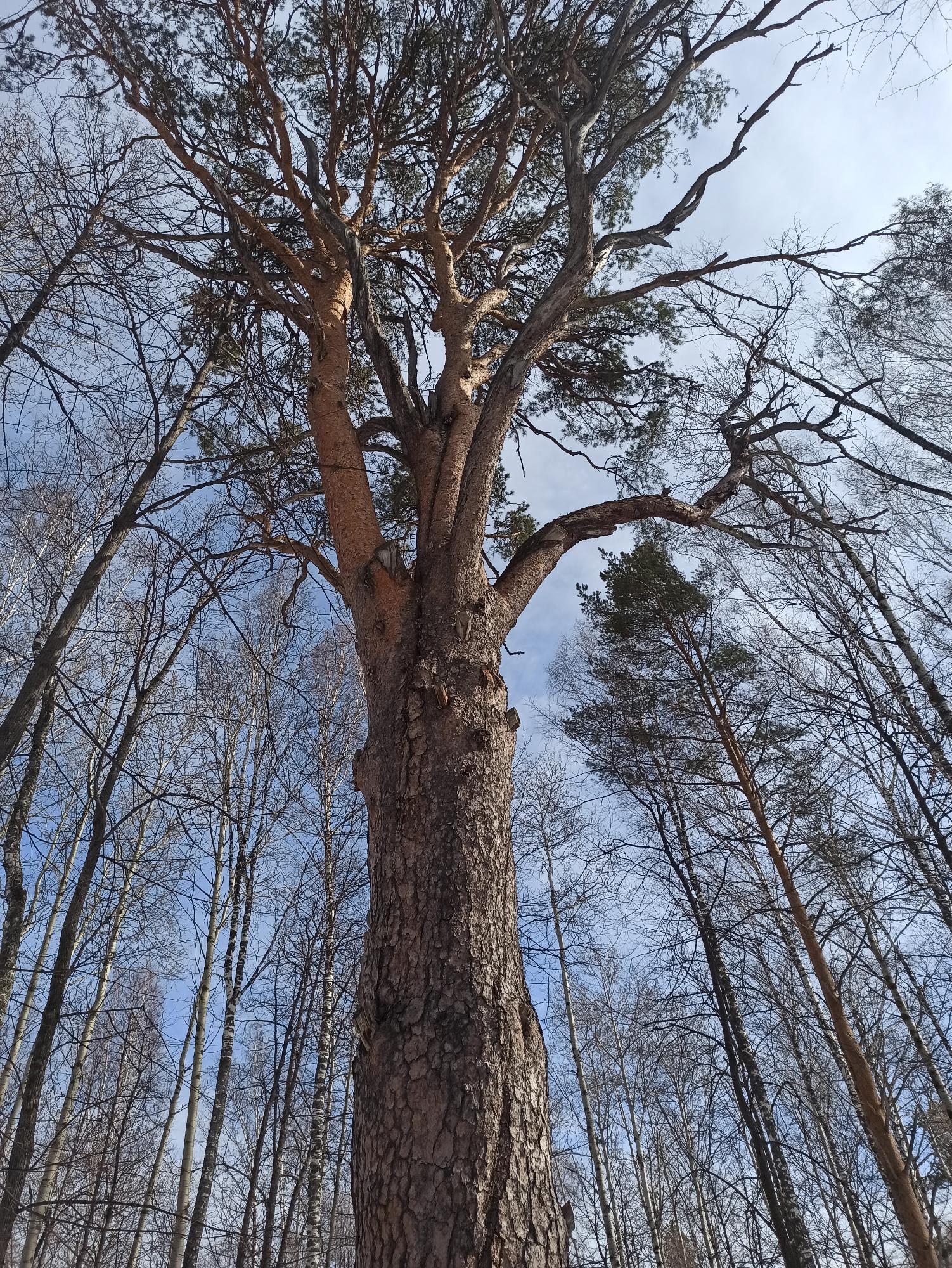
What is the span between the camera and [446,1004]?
1711mm

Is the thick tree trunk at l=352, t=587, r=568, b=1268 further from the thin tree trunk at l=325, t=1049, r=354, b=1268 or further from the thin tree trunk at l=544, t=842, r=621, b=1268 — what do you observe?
the thin tree trunk at l=325, t=1049, r=354, b=1268

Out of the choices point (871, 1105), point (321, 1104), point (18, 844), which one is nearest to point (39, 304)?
point (18, 844)

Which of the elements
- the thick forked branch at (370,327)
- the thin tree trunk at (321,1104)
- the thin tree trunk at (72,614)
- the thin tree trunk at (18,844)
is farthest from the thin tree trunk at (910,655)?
the thin tree trunk at (321,1104)

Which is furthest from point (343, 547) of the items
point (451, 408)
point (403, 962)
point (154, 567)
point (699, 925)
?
point (699, 925)

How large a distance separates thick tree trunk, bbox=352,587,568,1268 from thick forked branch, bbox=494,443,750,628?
1.67 feet

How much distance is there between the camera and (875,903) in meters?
3.59

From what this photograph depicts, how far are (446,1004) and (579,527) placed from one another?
1.93m

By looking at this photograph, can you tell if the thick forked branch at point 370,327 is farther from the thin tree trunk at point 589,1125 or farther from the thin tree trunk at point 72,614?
the thin tree trunk at point 589,1125

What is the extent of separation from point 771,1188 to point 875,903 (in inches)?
95.8

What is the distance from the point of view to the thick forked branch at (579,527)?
2.83 m

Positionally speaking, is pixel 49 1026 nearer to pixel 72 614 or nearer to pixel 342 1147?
pixel 72 614

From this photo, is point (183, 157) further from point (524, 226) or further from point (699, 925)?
point (699, 925)

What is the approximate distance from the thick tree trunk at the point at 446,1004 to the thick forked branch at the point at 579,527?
510mm

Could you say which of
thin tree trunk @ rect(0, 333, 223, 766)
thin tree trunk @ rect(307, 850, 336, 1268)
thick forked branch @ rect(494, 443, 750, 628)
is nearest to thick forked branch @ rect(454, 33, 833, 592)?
thick forked branch @ rect(494, 443, 750, 628)
